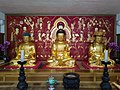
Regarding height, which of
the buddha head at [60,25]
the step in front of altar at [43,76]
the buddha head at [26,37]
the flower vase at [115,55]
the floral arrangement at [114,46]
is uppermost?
the buddha head at [60,25]

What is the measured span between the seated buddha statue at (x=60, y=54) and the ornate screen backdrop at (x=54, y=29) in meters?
0.34

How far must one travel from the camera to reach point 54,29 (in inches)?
238

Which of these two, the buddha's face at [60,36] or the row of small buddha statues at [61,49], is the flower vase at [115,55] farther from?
the buddha's face at [60,36]

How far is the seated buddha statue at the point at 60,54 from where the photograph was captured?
5.17 m

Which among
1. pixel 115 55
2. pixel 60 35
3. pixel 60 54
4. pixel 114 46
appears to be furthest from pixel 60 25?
pixel 115 55

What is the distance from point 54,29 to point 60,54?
930 mm

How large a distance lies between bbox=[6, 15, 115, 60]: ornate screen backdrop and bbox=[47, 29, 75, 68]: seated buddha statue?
0.34 m

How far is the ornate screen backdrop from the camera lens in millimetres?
6023

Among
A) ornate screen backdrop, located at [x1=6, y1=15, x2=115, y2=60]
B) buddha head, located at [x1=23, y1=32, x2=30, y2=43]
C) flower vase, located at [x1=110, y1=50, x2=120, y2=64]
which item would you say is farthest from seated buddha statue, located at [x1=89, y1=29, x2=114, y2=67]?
buddha head, located at [x1=23, y1=32, x2=30, y2=43]

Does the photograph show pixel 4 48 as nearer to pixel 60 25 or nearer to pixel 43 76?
pixel 60 25

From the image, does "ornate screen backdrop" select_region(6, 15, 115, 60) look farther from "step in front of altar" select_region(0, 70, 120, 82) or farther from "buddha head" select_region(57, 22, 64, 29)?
"step in front of altar" select_region(0, 70, 120, 82)

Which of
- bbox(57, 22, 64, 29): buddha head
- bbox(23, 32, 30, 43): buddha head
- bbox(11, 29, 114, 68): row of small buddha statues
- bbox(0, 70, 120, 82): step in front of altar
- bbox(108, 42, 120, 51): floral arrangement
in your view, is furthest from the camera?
bbox(57, 22, 64, 29): buddha head

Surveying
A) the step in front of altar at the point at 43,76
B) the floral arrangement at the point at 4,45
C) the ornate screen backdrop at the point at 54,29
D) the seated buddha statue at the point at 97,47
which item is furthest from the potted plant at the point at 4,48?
the seated buddha statue at the point at 97,47

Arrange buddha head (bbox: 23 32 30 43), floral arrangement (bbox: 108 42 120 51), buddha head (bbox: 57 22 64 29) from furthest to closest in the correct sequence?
buddha head (bbox: 57 22 64 29) < buddha head (bbox: 23 32 30 43) < floral arrangement (bbox: 108 42 120 51)
